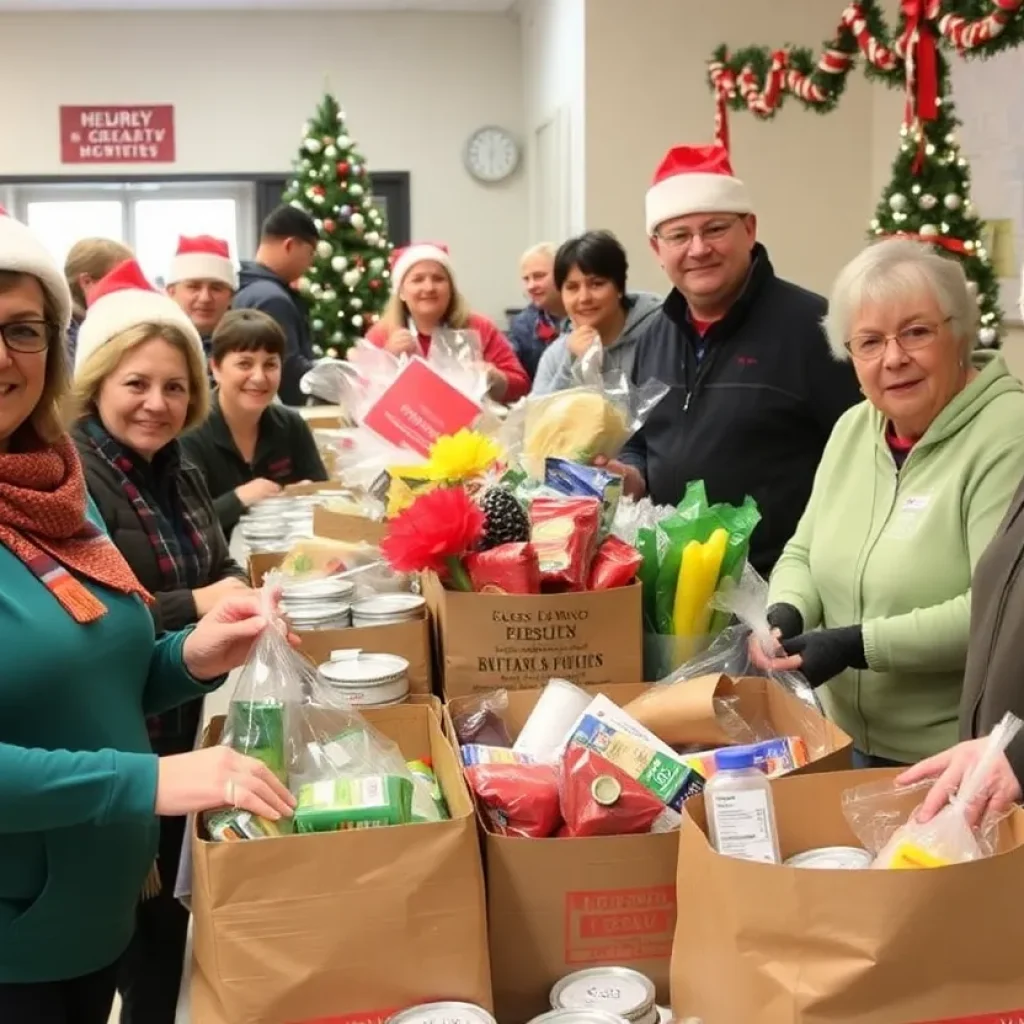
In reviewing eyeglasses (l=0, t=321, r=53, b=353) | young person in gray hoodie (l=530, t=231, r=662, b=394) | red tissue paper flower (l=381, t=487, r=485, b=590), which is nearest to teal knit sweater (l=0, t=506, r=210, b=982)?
eyeglasses (l=0, t=321, r=53, b=353)

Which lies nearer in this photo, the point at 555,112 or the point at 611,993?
the point at 611,993

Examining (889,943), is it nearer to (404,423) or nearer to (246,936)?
(246,936)

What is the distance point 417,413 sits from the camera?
2.26 meters

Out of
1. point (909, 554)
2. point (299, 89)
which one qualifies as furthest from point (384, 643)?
point (299, 89)

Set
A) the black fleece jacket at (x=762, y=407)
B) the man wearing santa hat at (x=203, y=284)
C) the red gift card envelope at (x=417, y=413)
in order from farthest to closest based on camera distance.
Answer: the man wearing santa hat at (x=203, y=284) → the black fleece jacket at (x=762, y=407) → the red gift card envelope at (x=417, y=413)

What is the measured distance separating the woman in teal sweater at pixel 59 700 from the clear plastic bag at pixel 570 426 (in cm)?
71

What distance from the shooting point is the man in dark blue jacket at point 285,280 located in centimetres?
500

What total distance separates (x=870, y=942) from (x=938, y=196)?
3430 mm

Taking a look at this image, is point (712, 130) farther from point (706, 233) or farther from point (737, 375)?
point (737, 375)

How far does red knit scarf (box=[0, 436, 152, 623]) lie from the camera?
129cm

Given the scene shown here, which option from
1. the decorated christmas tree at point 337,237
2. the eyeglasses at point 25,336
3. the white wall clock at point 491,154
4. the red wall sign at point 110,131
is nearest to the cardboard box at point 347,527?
the eyeglasses at point 25,336

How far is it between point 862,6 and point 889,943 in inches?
150

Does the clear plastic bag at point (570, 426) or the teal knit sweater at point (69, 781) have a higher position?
the clear plastic bag at point (570, 426)

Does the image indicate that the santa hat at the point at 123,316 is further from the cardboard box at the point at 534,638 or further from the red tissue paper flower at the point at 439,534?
the cardboard box at the point at 534,638
